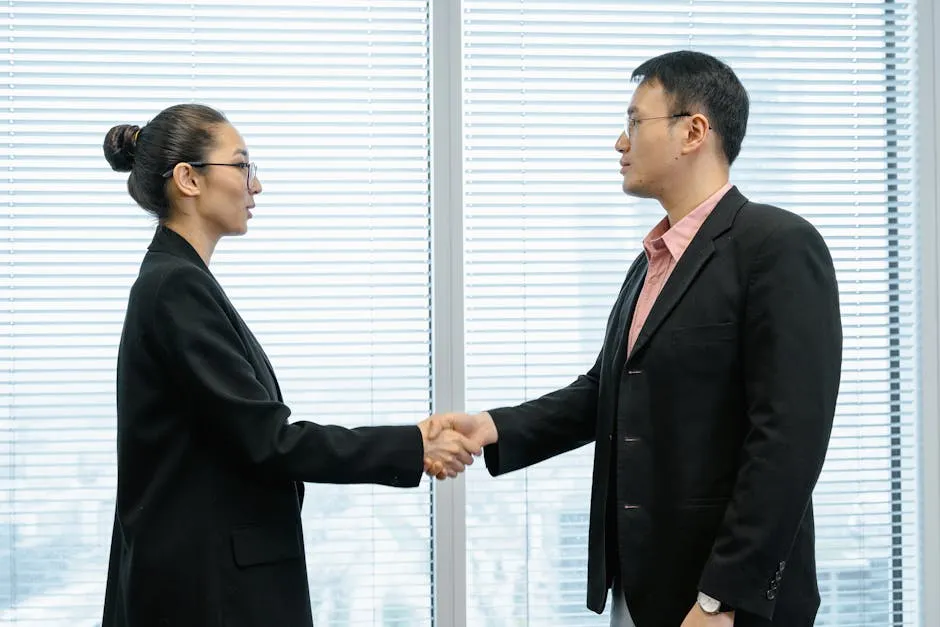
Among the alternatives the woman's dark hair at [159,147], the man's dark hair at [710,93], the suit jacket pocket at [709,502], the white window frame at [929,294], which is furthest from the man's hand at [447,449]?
the white window frame at [929,294]

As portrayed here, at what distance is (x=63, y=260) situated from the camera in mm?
2666

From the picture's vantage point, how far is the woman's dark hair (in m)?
1.99

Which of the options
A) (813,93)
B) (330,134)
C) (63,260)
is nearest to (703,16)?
(813,93)

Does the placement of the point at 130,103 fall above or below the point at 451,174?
above

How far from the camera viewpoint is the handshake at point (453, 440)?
221 cm

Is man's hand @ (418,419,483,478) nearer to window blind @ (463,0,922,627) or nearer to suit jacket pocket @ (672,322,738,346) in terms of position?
window blind @ (463,0,922,627)

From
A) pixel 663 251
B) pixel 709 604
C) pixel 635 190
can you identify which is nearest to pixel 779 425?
pixel 709 604

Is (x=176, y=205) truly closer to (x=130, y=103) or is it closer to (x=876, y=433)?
(x=130, y=103)

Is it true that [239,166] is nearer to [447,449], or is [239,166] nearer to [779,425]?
[447,449]

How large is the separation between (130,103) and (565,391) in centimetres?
142

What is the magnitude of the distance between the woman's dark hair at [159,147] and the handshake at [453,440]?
741mm

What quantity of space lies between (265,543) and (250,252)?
3.46 feet

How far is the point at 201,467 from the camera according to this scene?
6.09 ft

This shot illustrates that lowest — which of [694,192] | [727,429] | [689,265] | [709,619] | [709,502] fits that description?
[709,619]
